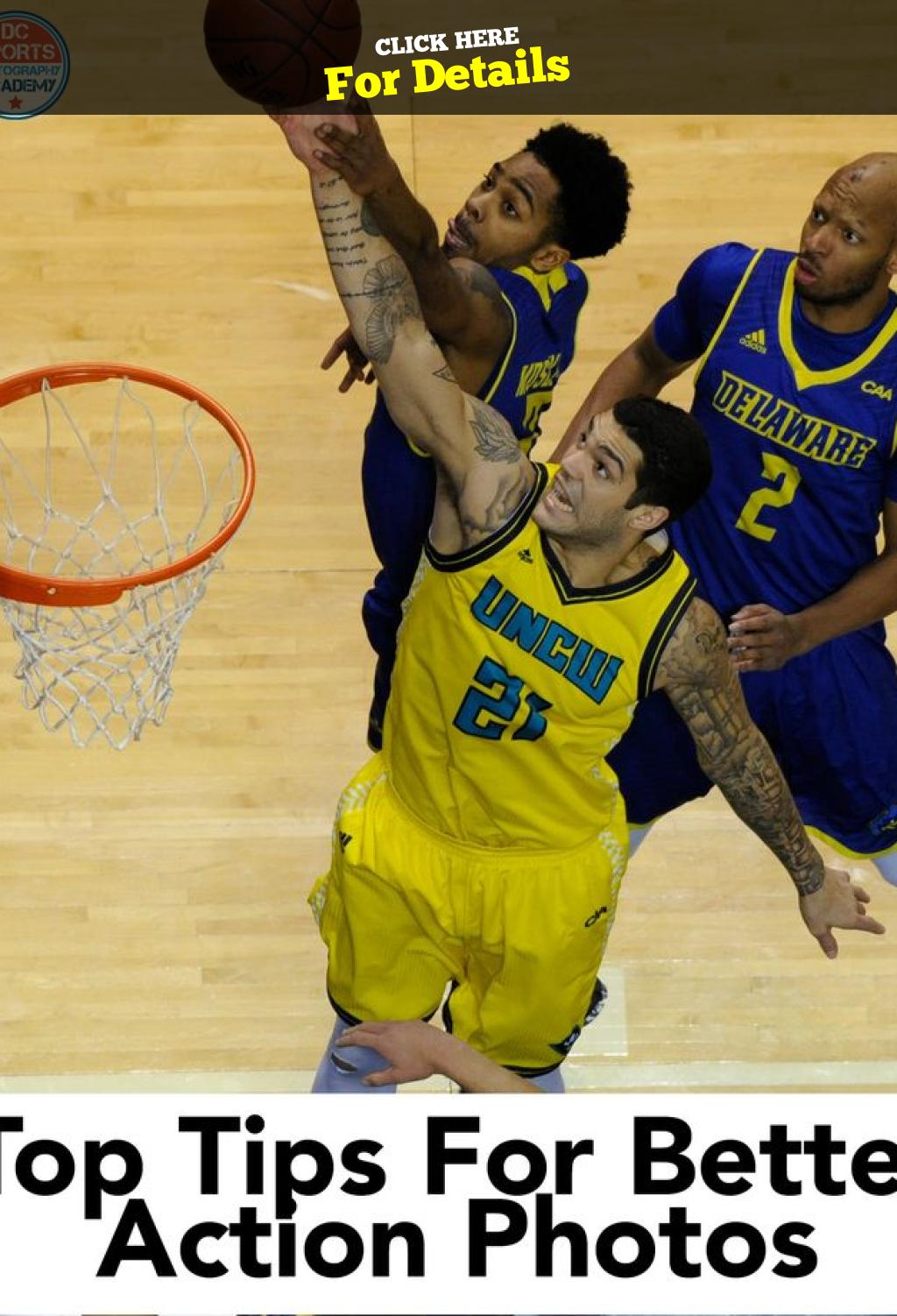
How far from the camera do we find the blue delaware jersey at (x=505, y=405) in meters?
4.21

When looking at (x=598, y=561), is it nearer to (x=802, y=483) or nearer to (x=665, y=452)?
(x=665, y=452)

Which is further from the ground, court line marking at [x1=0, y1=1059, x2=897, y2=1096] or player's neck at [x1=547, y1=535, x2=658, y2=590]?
player's neck at [x1=547, y1=535, x2=658, y2=590]

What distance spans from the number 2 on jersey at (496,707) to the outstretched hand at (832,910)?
0.93 meters

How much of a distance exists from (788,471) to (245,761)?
189 cm

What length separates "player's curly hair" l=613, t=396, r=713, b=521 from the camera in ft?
11.7

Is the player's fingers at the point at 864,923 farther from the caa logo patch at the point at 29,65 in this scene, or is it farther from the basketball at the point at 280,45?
the caa logo patch at the point at 29,65

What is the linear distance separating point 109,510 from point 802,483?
2.40 metres

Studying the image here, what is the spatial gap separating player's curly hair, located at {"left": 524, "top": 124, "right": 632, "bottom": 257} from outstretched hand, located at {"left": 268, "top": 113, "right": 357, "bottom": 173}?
3.50 ft

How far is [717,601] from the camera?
14.5 feet

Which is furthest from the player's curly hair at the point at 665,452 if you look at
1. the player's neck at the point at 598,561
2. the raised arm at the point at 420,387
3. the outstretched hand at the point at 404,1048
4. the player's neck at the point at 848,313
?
the outstretched hand at the point at 404,1048

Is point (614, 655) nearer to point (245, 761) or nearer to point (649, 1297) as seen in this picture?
point (649, 1297)

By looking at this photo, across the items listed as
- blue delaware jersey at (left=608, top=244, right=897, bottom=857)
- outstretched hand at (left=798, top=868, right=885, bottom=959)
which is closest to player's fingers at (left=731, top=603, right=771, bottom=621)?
blue delaware jersey at (left=608, top=244, right=897, bottom=857)

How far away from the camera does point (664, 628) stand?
3678mm

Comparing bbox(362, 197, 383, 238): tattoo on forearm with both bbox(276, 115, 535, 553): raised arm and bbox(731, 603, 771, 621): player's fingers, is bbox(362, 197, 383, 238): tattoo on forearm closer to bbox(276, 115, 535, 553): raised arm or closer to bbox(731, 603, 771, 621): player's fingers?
bbox(276, 115, 535, 553): raised arm
